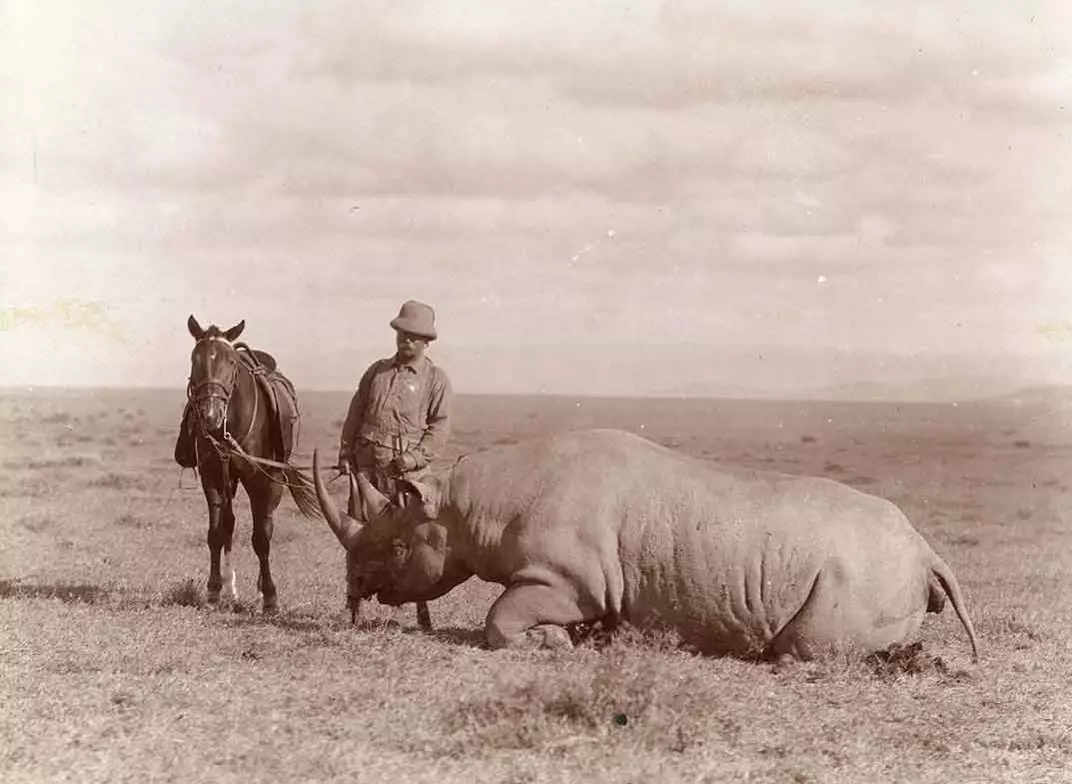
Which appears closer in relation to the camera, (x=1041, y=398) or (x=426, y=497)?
(x=426, y=497)

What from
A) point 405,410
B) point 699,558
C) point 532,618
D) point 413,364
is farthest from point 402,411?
point 699,558

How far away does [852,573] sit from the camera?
955cm

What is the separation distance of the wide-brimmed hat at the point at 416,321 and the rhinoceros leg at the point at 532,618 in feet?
7.74

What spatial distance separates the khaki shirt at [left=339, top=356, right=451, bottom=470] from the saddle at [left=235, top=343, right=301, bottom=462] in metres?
1.44

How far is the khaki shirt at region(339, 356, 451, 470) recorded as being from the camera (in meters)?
10.9

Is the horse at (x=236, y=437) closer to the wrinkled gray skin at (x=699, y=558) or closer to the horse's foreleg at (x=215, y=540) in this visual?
the horse's foreleg at (x=215, y=540)

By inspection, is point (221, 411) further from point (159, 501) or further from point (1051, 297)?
point (1051, 297)

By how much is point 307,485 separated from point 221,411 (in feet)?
3.81

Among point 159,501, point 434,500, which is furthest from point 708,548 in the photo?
point 159,501

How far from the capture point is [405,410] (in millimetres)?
10898

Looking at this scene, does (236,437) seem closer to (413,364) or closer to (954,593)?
(413,364)

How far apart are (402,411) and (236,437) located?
1.85 meters

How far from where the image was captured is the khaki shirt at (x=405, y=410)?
10.9 m

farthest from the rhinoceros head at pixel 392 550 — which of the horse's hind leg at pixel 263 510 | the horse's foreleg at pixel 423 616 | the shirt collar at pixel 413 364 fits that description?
the horse's hind leg at pixel 263 510
